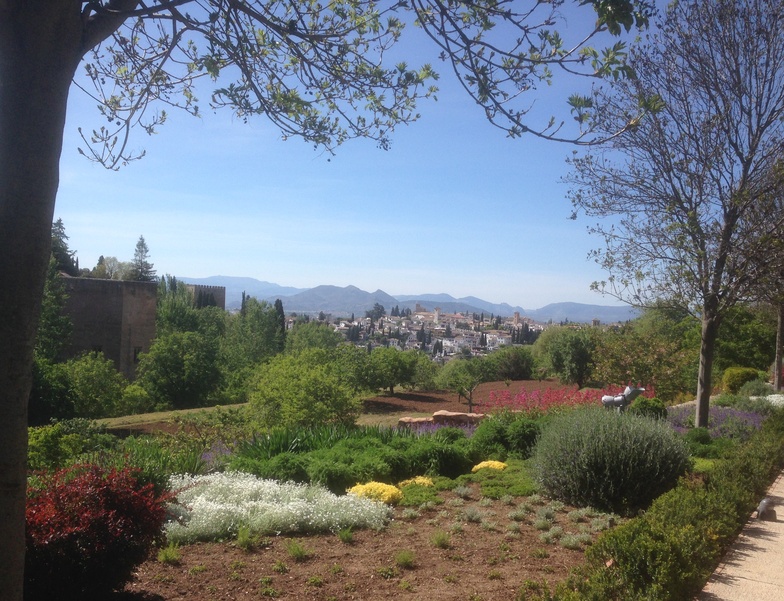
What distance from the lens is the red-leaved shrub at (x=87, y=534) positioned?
3666mm

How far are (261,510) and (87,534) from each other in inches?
92.8

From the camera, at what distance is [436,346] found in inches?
2267

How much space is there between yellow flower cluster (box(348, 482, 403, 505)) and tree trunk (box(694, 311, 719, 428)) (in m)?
6.34

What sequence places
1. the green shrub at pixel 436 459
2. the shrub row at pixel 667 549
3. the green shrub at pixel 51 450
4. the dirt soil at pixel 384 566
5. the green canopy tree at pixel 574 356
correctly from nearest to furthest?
the shrub row at pixel 667 549 < the dirt soil at pixel 384 566 < the green shrub at pixel 51 450 < the green shrub at pixel 436 459 < the green canopy tree at pixel 574 356

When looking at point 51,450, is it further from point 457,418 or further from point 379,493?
point 457,418

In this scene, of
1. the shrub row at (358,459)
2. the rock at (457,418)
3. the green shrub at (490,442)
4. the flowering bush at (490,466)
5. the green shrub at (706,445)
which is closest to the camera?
the shrub row at (358,459)

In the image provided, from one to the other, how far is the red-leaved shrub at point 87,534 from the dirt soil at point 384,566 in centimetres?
42

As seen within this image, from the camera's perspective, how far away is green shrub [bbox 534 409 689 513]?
6625 millimetres

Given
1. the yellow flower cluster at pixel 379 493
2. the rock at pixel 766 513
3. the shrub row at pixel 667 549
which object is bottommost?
the yellow flower cluster at pixel 379 493

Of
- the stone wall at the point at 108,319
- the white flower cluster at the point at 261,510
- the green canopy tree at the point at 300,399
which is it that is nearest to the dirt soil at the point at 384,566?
the white flower cluster at the point at 261,510

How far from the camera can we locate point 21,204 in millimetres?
2471

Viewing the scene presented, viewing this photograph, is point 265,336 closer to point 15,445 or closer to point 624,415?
point 624,415

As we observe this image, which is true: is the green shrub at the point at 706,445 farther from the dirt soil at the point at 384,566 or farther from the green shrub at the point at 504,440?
the dirt soil at the point at 384,566

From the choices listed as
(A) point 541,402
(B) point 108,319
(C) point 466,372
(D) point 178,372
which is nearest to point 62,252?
(B) point 108,319
